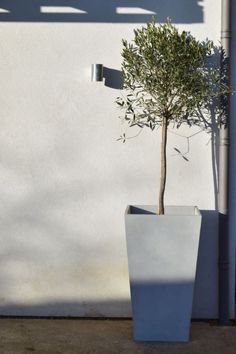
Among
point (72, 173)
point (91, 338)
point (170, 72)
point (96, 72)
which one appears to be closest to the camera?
point (170, 72)

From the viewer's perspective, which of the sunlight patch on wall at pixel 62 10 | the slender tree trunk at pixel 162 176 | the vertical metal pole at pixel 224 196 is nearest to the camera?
the slender tree trunk at pixel 162 176

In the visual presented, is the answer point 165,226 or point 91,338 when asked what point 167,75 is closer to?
point 165,226

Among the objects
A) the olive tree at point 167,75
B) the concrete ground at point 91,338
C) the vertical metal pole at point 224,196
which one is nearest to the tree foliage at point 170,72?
the olive tree at point 167,75

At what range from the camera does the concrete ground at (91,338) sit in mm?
4062

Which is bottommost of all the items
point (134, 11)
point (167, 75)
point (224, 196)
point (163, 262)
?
point (163, 262)

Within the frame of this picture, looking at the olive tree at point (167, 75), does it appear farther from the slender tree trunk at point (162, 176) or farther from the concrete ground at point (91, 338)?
the concrete ground at point (91, 338)

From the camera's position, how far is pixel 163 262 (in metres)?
4.08

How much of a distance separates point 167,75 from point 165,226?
1.02 m

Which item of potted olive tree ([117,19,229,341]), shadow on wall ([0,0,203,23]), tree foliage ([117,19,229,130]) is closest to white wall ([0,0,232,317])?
shadow on wall ([0,0,203,23])

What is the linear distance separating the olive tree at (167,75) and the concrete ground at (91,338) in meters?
0.93

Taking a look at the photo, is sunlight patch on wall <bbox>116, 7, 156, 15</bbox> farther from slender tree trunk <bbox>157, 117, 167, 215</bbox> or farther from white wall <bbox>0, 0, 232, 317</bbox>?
slender tree trunk <bbox>157, 117, 167, 215</bbox>

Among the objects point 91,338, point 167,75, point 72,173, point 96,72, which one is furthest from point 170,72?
point 91,338

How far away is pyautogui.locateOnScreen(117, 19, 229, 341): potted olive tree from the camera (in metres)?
4.02

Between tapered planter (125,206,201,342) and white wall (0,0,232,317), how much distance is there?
1.63ft
